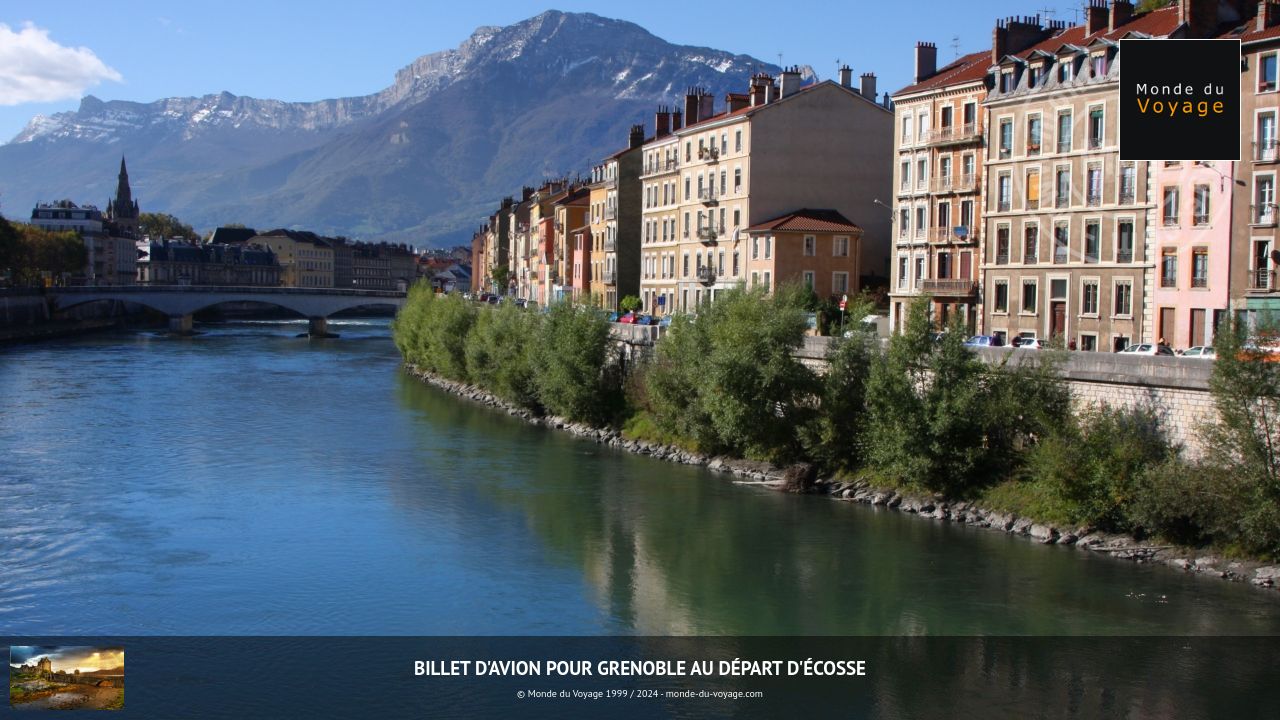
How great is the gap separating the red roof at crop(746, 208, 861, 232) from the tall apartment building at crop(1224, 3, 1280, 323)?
21316 mm

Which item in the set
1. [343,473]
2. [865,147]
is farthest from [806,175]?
[343,473]

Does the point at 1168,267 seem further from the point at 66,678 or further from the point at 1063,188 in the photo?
the point at 66,678

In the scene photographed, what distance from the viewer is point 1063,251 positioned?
42406 mm

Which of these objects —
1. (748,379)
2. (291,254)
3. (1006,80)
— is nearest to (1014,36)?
(1006,80)

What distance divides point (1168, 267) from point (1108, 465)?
46.2 feet

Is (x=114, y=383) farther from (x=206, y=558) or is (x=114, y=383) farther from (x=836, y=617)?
(x=836, y=617)

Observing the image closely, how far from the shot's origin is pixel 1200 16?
38.4 meters

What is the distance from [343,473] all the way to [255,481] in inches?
100

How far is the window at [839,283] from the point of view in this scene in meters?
56.0

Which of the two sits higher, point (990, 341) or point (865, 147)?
point (865, 147)

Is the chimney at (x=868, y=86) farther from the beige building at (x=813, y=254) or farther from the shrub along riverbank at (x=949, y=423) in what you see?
the shrub along riverbank at (x=949, y=423)

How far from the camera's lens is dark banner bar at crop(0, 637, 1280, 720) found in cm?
1847

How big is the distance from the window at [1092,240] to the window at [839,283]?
15.4 m

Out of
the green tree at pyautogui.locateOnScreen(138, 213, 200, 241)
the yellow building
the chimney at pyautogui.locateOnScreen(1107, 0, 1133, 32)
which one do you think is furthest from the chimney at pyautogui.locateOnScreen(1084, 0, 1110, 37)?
the green tree at pyautogui.locateOnScreen(138, 213, 200, 241)
